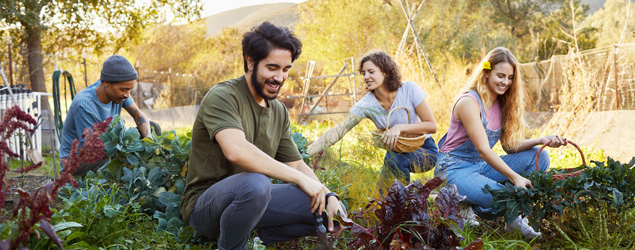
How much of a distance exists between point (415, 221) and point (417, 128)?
1.59 m

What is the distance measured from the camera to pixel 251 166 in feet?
6.93

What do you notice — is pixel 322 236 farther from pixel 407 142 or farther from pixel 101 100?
pixel 101 100

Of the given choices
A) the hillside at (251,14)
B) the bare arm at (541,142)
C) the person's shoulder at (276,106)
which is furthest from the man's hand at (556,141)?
the hillside at (251,14)

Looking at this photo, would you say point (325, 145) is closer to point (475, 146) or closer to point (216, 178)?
point (475, 146)

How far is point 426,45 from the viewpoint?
16.4m

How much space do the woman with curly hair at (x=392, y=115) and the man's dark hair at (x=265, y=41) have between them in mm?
1391

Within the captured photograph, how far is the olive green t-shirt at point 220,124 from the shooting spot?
7.18 feet

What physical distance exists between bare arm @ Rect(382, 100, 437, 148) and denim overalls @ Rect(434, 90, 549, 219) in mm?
327

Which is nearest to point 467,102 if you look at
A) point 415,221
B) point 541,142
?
point 541,142

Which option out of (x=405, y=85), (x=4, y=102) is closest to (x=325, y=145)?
(x=405, y=85)

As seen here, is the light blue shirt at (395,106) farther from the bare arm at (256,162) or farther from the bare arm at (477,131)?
the bare arm at (256,162)

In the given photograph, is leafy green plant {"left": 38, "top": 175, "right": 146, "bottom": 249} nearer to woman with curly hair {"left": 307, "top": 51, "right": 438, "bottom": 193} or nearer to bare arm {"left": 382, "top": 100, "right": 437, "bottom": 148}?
woman with curly hair {"left": 307, "top": 51, "right": 438, "bottom": 193}

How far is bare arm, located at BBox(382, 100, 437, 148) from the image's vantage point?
11.5 feet

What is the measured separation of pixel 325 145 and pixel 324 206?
4.84ft
